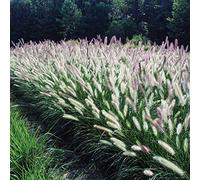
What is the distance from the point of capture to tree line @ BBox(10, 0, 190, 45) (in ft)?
12.5

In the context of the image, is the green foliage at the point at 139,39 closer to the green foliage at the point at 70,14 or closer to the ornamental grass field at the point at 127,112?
the ornamental grass field at the point at 127,112

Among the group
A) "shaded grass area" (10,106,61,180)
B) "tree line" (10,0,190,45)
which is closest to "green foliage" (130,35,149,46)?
"tree line" (10,0,190,45)

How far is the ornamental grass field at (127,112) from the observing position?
96.7 inches

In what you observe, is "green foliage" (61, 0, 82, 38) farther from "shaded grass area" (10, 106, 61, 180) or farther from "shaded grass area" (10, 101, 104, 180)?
"shaded grass area" (10, 106, 61, 180)

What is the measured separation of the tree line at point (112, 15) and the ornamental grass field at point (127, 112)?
27 centimetres

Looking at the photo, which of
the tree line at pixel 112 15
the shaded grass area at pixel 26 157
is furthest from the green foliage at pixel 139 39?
the shaded grass area at pixel 26 157

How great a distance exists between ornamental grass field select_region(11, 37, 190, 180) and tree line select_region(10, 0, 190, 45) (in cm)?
27

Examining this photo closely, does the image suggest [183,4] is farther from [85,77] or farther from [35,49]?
[35,49]

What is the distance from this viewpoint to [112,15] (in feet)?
15.9

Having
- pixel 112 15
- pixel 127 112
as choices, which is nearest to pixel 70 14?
pixel 112 15

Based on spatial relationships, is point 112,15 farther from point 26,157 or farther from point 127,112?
point 26,157

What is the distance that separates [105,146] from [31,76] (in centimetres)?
256

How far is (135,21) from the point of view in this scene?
435 cm
